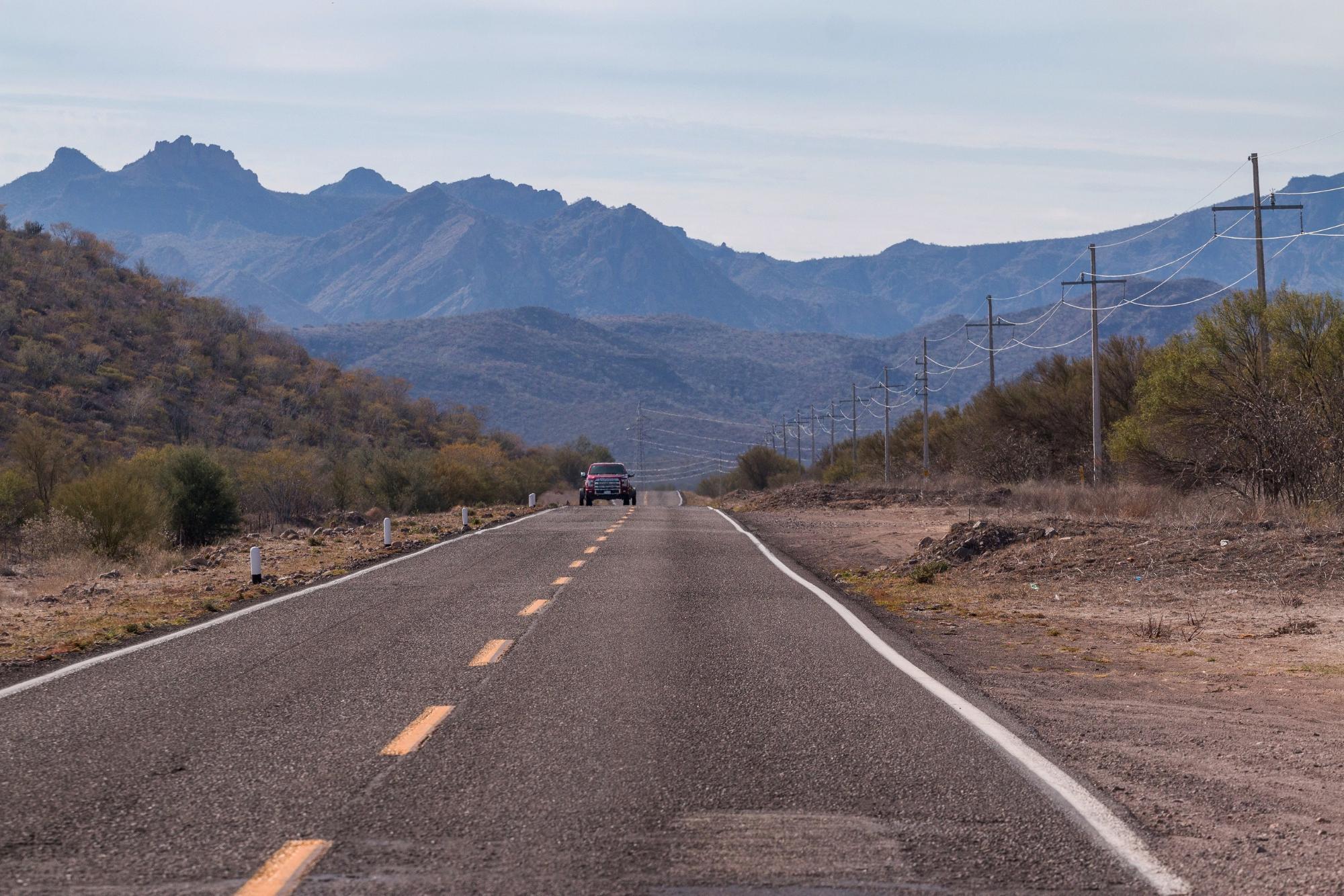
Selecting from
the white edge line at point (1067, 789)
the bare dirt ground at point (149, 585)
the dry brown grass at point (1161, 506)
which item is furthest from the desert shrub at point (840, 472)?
the white edge line at point (1067, 789)

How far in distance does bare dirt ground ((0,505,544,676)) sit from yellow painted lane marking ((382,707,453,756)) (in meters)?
4.32

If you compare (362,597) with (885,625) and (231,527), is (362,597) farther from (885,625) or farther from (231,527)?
(231,527)

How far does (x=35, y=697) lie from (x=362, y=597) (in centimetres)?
641

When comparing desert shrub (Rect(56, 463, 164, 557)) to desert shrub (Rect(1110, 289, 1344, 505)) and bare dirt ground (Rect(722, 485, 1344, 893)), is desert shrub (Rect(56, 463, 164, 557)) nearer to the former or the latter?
bare dirt ground (Rect(722, 485, 1344, 893))

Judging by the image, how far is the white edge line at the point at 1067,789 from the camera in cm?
504

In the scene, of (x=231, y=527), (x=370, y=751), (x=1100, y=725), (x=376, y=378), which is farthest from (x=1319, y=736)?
(x=376, y=378)

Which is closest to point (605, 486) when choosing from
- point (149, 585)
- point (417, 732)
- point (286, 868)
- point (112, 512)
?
point (112, 512)

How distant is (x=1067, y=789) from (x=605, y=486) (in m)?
48.7

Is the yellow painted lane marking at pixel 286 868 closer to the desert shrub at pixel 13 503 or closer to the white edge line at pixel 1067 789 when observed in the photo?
the white edge line at pixel 1067 789

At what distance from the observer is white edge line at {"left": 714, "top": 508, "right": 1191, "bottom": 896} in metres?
5.04

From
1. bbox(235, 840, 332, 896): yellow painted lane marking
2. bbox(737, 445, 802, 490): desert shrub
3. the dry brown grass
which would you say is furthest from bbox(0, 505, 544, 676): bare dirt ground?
bbox(737, 445, 802, 490): desert shrub

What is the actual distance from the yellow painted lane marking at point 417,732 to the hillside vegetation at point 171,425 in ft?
73.0

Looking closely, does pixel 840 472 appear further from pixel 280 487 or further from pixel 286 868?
pixel 286 868

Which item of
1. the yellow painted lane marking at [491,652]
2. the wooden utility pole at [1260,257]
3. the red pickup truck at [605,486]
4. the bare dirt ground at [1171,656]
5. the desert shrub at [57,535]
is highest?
the wooden utility pole at [1260,257]
